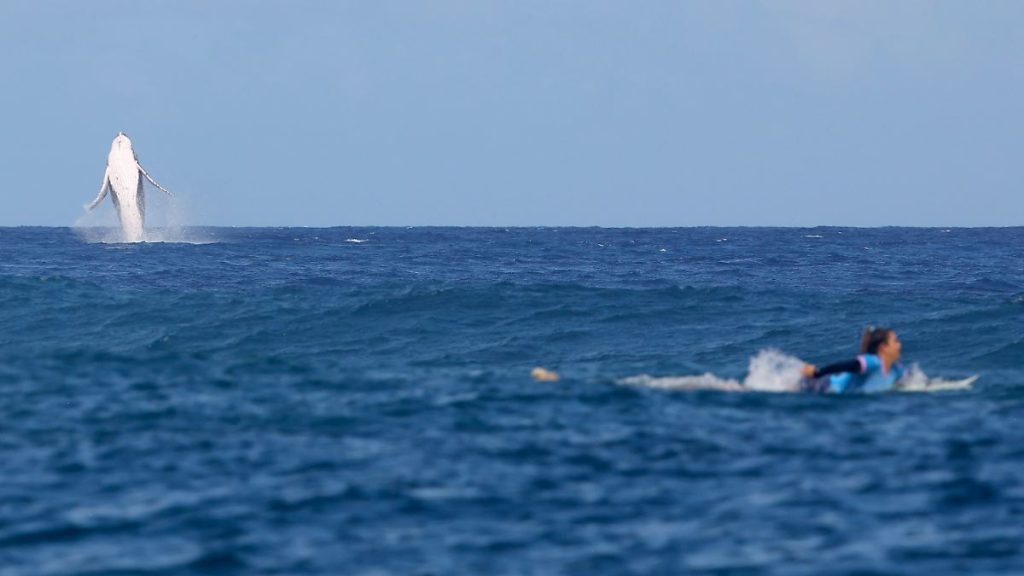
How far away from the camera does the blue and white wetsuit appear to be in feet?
53.5

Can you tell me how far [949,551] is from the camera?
30.6 feet

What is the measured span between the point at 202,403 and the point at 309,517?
508cm

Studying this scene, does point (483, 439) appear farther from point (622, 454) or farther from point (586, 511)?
point (586, 511)

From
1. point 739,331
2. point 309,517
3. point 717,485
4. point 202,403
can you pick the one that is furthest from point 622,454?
point 739,331

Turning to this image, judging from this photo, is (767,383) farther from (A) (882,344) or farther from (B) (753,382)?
(A) (882,344)

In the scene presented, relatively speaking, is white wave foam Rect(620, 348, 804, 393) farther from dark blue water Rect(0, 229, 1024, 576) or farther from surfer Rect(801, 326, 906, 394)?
dark blue water Rect(0, 229, 1024, 576)

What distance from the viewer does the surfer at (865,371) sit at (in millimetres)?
16328

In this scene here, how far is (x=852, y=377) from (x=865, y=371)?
0.17 m

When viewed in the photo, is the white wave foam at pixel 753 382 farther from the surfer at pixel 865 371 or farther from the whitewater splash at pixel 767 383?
the surfer at pixel 865 371
